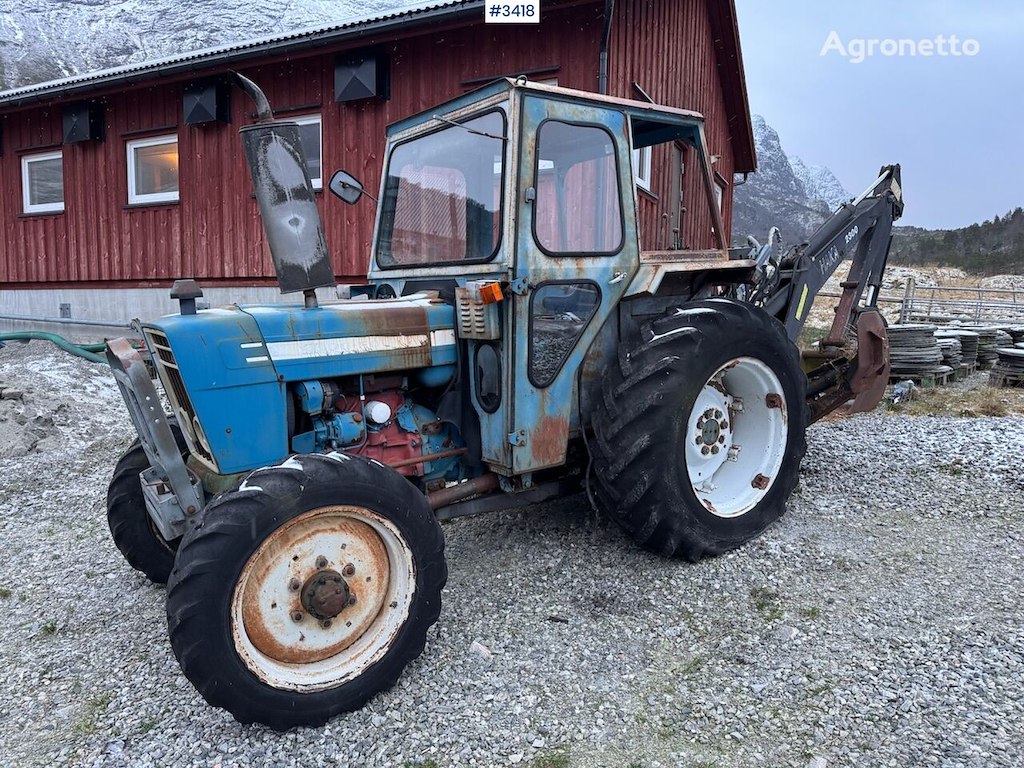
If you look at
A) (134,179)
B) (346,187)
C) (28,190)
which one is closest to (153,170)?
(134,179)

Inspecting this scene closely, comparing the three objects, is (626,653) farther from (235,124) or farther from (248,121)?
(235,124)

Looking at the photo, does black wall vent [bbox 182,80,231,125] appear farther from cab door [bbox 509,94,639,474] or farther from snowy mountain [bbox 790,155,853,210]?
snowy mountain [bbox 790,155,853,210]

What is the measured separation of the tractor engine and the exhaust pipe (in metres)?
0.50

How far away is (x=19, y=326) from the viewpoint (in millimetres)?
12086

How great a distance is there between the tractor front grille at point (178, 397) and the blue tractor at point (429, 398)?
15 mm

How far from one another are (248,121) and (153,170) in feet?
6.45

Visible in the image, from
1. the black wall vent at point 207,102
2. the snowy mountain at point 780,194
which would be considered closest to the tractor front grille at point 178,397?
the black wall vent at point 207,102

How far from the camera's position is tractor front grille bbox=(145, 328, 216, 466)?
295 cm

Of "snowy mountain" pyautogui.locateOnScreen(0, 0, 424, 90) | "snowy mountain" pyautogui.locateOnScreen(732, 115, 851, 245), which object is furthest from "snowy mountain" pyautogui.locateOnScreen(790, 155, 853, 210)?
"snowy mountain" pyautogui.locateOnScreen(0, 0, 424, 90)

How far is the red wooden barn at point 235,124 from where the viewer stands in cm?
788

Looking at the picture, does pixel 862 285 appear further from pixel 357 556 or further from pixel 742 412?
pixel 357 556

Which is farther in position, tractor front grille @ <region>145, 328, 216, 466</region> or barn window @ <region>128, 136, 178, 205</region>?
barn window @ <region>128, 136, 178, 205</region>

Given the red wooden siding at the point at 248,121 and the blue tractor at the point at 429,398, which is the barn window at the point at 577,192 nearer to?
the blue tractor at the point at 429,398

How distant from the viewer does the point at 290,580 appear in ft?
8.55
